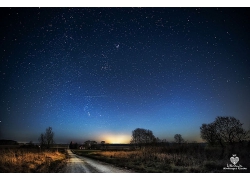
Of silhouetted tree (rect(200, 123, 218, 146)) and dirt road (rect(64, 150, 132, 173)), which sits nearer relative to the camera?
dirt road (rect(64, 150, 132, 173))

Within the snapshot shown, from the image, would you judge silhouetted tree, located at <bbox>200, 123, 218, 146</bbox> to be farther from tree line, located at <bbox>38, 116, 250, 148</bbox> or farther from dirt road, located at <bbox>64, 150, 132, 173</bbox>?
dirt road, located at <bbox>64, 150, 132, 173</bbox>

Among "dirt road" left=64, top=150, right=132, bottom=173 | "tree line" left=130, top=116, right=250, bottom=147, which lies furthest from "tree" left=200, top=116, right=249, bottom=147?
"dirt road" left=64, top=150, right=132, bottom=173

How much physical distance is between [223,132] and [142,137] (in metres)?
7.05

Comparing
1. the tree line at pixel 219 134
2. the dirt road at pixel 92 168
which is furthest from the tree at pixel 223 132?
the dirt road at pixel 92 168

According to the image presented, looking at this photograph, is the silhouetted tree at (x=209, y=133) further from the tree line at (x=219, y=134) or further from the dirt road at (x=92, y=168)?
the dirt road at (x=92, y=168)

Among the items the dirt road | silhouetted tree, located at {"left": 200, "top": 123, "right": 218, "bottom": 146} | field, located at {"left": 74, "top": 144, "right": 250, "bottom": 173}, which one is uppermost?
silhouetted tree, located at {"left": 200, "top": 123, "right": 218, "bottom": 146}

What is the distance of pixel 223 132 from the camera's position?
20.4 meters

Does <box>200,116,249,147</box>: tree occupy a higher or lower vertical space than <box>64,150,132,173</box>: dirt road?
higher

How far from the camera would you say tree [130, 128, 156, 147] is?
21.8m

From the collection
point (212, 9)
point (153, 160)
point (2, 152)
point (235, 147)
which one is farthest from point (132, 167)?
point (212, 9)

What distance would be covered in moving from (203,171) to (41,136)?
14.5 metres

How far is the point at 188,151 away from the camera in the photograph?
61.4 feet

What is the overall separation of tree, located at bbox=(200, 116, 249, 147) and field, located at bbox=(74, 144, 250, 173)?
5.58 ft
